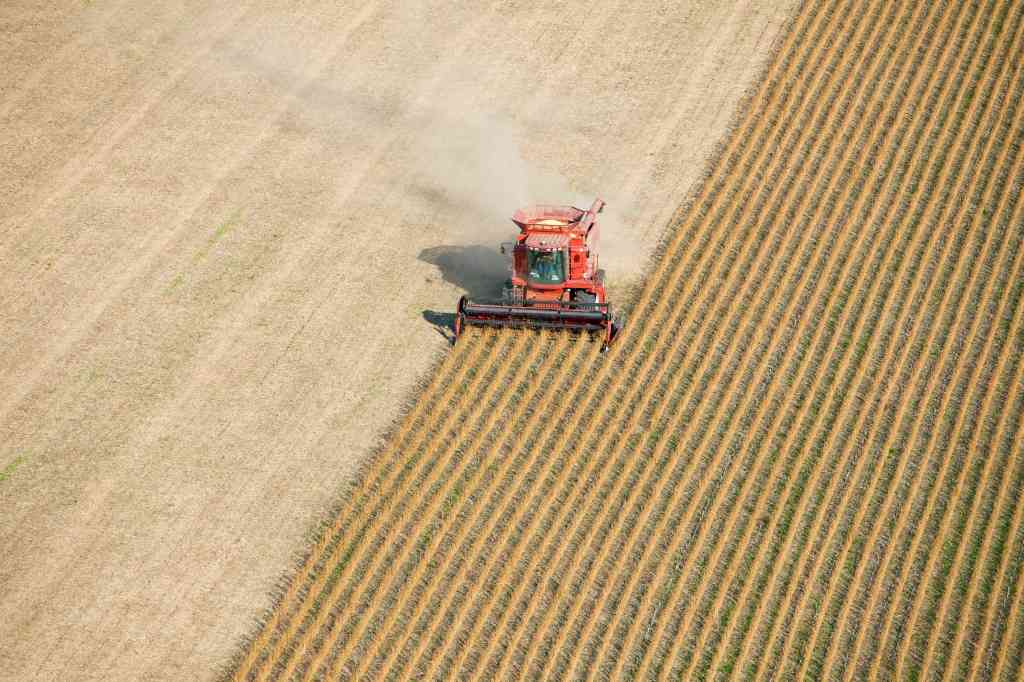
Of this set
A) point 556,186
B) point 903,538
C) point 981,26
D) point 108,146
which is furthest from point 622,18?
point 903,538

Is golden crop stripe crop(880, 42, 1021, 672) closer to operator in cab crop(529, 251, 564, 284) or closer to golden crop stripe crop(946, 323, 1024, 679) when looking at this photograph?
golden crop stripe crop(946, 323, 1024, 679)

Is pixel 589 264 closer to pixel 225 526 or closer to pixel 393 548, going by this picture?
pixel 393 548

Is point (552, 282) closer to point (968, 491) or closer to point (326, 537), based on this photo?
point (326, 537)

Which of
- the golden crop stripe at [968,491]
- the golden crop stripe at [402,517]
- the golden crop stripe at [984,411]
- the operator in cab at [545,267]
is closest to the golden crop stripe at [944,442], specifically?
the golden crop stripe at [984,411]

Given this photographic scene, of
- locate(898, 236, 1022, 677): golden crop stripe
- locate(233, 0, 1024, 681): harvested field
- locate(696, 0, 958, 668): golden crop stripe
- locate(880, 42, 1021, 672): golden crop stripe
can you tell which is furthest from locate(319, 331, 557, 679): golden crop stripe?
locate(898, 236, 1022, 677): golden crop stripe

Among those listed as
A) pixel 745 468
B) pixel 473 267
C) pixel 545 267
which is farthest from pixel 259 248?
pixel 745 468

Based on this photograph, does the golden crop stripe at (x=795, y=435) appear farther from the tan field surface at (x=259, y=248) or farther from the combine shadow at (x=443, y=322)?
the combine shadow at (x=443, y=322)
